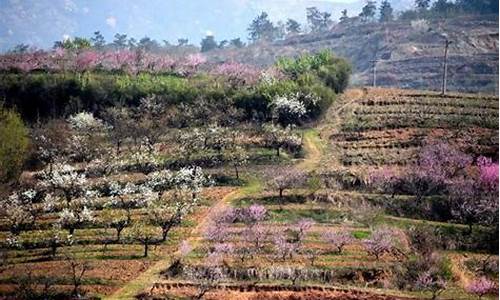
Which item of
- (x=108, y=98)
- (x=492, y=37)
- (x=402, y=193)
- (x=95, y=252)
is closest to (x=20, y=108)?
(x=108, y=98)

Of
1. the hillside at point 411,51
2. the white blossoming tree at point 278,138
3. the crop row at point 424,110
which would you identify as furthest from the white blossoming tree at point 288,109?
the hillside at point 411,51

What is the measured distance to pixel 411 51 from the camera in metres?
121

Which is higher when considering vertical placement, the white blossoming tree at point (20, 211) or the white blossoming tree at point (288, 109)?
the white blossoming tree at point (288, 109)

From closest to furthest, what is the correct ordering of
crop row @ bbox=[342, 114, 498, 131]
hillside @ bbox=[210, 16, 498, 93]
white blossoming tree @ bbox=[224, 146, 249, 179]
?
white blossoming tree @ bbox=[224, 146, 249, 179] → crop row @ bbox=[342, 114, 498, 131] → hillside @ bbox=[210, 16, 498, 93]

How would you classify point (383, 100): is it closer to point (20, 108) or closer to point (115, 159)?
point (115, 159)

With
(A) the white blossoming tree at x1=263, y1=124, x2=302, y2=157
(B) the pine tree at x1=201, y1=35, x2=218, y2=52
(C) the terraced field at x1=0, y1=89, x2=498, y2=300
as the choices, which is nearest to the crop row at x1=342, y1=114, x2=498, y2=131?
(C) the terraced field at x1=0, y1=89, x2=498, y2=300

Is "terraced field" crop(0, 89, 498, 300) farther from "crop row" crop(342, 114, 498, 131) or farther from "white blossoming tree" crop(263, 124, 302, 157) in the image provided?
"crop row" crop(342, 114, 498, 131)

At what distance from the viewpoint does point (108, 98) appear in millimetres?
64000

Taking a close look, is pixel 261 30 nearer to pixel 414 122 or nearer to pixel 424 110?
pixel 424 110

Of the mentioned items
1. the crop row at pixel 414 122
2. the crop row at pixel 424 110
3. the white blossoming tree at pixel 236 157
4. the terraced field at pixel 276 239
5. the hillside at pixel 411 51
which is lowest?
the terraced field at pixel 276 239

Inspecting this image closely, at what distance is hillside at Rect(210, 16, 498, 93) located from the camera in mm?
102312

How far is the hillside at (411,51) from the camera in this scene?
102312 millimetres

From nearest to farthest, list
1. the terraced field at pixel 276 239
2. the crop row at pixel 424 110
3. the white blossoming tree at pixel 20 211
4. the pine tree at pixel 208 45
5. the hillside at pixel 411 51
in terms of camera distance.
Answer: the terraced field at pixel 276 239, the white blossoming tree at pixel 20 211, the crop row at pixel 424 110, the hillside at pixel 411 51, the pine tree at pixel 208 45

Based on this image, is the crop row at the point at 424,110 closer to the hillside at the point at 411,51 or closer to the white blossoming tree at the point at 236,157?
the white blossoming tree at the point at 236,157
